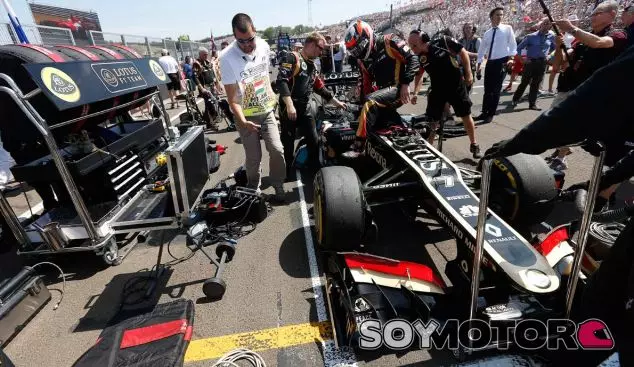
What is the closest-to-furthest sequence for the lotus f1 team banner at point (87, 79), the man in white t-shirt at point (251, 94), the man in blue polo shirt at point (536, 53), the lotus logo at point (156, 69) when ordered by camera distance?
the lotus f1 team banner at point (87, 79)
the man in white t-shirt at point (251, 94)
the lotus logo at point (156, 69)
the man in blue polo shirt at point (536, 53)

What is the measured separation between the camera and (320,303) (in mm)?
2615

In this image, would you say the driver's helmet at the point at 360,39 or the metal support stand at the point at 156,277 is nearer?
the metal support stand at the point at 156,277

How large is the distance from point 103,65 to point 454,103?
14.9 ft

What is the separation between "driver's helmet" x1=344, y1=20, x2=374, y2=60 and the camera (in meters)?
4.57

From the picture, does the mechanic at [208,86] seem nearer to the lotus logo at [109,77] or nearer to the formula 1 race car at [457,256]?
the lotus logo at [109,77]

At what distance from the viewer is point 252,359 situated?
2.15 meters

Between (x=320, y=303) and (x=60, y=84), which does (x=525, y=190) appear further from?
(x=60, y=84)

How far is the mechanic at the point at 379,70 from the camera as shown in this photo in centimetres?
384

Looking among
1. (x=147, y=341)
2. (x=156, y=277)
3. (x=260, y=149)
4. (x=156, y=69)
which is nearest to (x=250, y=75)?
(x=260, y=149)

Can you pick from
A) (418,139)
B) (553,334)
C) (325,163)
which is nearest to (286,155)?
(325,163)

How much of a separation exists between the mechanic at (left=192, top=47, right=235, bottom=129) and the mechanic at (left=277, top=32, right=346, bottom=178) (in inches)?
145

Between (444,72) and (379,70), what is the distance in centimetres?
96

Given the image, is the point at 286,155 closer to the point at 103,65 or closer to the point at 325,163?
the point at 325,163

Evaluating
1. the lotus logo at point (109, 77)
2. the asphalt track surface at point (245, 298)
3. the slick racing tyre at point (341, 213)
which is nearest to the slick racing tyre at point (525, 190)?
the asphalt track surface at point (245, 298)
